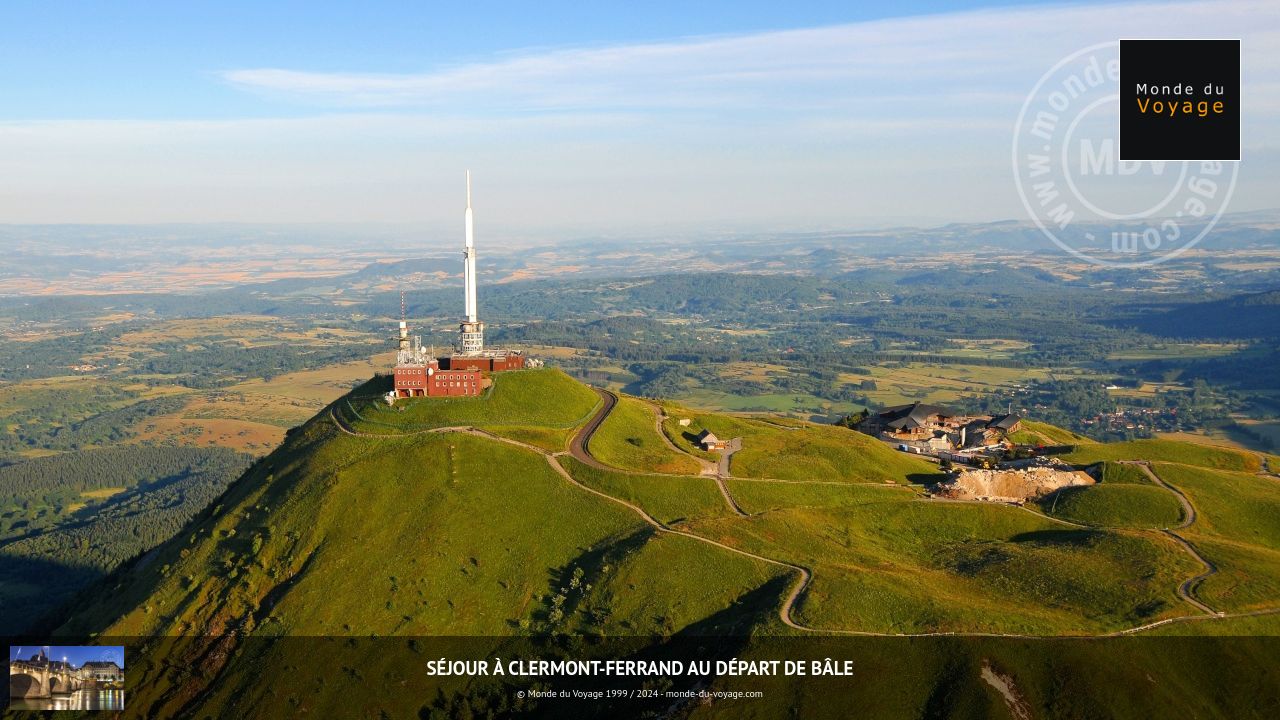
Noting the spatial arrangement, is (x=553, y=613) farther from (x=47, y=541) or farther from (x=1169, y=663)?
(x=47, y=541)

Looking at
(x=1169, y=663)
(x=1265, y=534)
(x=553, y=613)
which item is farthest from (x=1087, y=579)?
(x=553, y=613)

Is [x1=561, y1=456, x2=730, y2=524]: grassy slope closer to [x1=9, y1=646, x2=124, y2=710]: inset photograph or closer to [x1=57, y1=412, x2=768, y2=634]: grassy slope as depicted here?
[x1=57, y1=412, x2=768, y2=634]: grassy slope

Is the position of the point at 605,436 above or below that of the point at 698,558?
above

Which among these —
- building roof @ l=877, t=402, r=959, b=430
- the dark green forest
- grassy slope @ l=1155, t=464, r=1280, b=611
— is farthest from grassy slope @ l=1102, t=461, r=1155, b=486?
the dark green forest

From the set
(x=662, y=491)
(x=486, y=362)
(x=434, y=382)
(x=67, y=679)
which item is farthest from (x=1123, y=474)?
(x=67, y=679)

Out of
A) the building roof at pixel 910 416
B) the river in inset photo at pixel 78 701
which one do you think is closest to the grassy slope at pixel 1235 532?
the building roof at pixel 910 416

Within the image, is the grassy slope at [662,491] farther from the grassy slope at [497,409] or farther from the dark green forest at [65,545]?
the dark green forest at [65,545]
